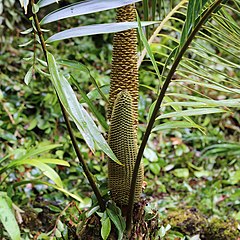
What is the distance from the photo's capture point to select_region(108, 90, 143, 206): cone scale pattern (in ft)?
3.97

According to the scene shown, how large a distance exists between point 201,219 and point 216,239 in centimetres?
Result: 11

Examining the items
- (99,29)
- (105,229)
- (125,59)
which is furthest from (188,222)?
(99,29)

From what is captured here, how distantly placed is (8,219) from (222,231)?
3.12 ft

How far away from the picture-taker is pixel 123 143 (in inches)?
48.1

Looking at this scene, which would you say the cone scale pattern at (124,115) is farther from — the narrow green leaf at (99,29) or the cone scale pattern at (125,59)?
the narrow green leaf at (99,29)

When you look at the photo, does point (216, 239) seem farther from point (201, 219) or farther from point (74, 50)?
point (74, 50)

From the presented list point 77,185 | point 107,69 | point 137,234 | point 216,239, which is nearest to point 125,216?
point 137,234

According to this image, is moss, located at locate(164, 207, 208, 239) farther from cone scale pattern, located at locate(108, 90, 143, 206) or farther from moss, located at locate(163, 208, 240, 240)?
cone scale pattern, located at locate(108, 90, 143, 206)

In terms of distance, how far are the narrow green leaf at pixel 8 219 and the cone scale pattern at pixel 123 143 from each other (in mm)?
484

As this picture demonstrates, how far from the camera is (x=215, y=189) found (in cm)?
274

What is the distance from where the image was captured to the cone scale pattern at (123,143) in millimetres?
1211

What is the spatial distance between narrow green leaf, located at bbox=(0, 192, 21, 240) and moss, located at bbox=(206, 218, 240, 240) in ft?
2.92

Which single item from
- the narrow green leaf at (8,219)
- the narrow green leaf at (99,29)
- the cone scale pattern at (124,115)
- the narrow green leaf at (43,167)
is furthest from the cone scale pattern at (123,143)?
the narrow green leaf at (43,167)

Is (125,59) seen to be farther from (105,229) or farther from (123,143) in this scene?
(105,229)
